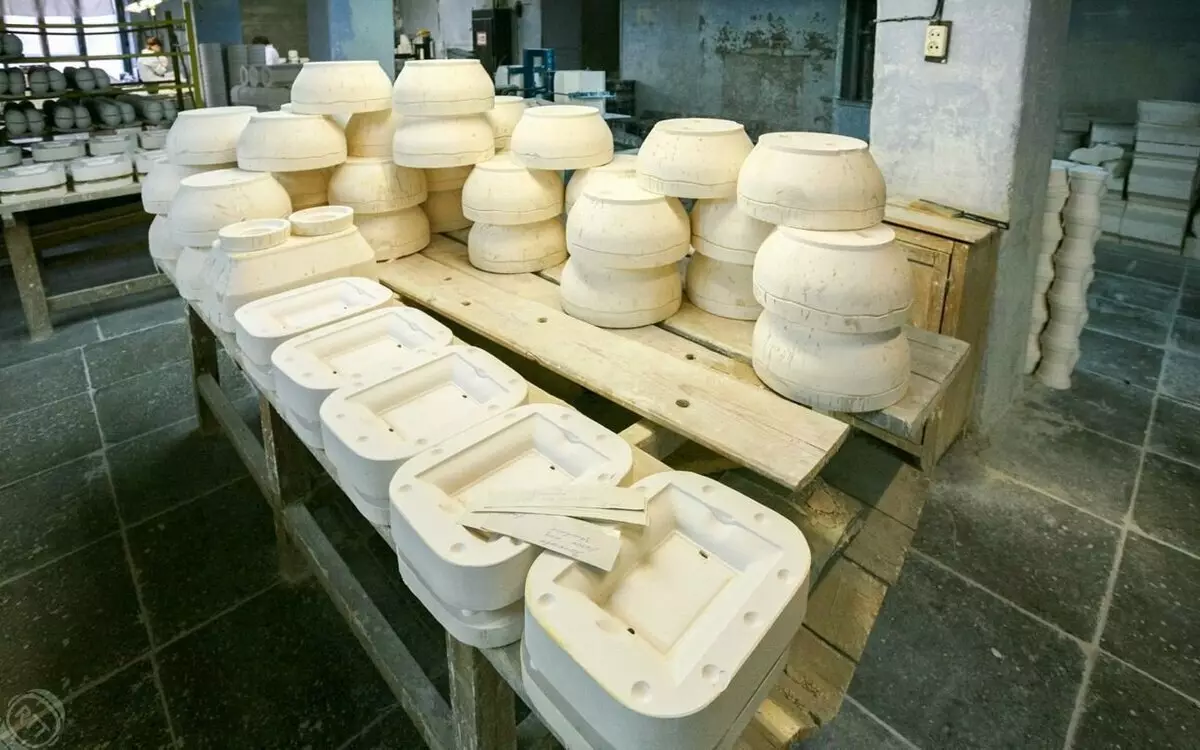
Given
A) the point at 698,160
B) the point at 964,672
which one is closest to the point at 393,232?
the point at 698,160

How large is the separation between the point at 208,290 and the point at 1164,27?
24.2 ft

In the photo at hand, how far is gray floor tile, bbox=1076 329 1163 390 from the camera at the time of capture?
3879 millimetres

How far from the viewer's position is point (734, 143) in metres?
1.79

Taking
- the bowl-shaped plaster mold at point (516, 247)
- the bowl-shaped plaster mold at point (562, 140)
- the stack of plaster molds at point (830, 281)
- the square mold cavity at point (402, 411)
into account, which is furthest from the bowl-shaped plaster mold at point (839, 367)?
the bowl-shaped plaster mold at point (516, 247)

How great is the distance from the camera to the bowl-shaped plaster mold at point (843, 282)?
142cm

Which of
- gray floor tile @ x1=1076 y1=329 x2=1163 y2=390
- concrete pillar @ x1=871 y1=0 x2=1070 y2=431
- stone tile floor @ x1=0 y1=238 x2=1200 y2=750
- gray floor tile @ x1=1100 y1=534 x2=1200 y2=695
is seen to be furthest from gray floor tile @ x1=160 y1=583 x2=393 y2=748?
gray floor tile @ x1=1076 y1=329 x2=1163 y2=390

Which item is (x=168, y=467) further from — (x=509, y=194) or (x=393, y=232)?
(x=509, y=194)

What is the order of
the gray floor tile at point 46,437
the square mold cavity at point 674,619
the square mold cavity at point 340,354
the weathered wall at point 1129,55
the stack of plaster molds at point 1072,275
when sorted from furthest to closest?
the weathered wall at point 1129,55 → the stack of plaster molds at point 1072,275 → the gray floor tile at point 46,437 → the square mold cavity at point 340,354 → the square mold cavity at point 674,619

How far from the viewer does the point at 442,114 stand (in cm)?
226

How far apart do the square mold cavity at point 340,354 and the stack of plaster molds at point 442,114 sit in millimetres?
656

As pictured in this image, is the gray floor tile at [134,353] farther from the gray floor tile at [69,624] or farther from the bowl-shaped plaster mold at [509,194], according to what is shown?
the bowl-shaped plaster mold at [509,194]

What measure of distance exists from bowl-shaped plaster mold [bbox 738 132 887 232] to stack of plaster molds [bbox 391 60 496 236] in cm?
108

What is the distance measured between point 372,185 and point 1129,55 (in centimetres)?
685

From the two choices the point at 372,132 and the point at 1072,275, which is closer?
the point at 372,132
